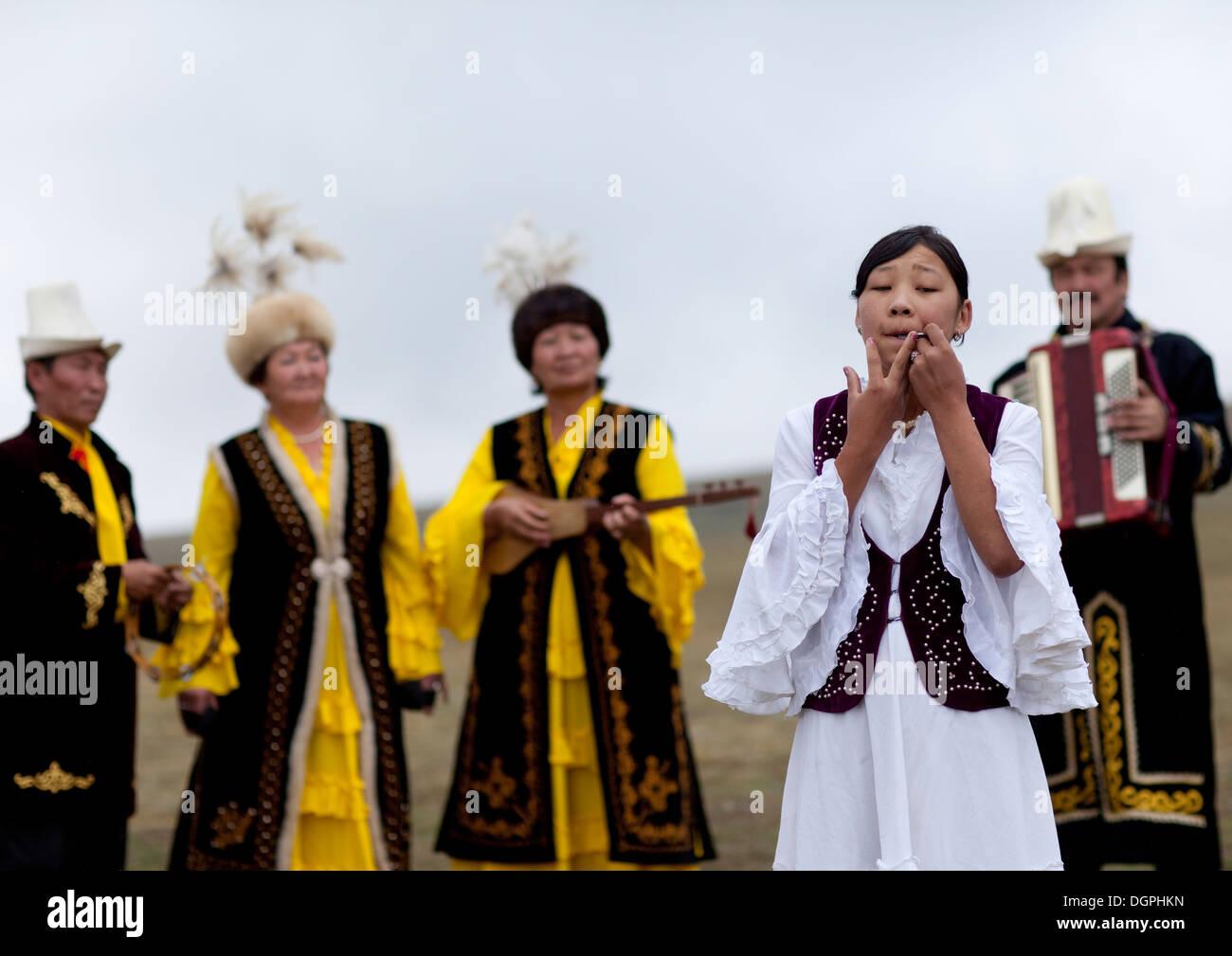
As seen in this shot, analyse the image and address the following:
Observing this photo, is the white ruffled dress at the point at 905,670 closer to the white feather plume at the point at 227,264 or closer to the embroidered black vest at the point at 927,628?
the embroidered black vest at the point at 927,628

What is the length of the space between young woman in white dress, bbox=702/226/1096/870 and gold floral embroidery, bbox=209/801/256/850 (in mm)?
2554

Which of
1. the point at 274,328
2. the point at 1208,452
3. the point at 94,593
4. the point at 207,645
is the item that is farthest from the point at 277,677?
the point at 1208,452

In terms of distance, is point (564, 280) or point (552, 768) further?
point (564, 280)

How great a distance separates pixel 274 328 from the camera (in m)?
5.37

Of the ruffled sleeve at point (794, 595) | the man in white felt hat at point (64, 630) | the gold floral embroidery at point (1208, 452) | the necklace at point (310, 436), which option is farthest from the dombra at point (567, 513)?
the ruffled sleeve at point (794, 595)

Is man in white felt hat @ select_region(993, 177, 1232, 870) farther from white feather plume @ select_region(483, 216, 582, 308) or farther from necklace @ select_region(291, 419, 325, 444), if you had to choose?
necklace @ select_region(291, 419, 325, 444)

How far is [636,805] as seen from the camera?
529 cm

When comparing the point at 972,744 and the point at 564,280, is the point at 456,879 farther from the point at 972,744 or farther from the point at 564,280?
the point at 564,280

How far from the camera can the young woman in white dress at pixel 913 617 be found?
9.70 ft

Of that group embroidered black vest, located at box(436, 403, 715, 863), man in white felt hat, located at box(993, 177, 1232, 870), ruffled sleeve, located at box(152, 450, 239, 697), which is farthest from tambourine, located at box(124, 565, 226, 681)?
man in white felt hat, located at box(993, 177, 1232, 870)

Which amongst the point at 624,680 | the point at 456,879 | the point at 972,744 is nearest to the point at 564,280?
the point at 624,680

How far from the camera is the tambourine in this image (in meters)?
5.05

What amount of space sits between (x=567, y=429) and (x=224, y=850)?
5.50 feet

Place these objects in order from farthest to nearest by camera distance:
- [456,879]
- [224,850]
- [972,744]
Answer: [224,850]
[456,879]
[972,744]
